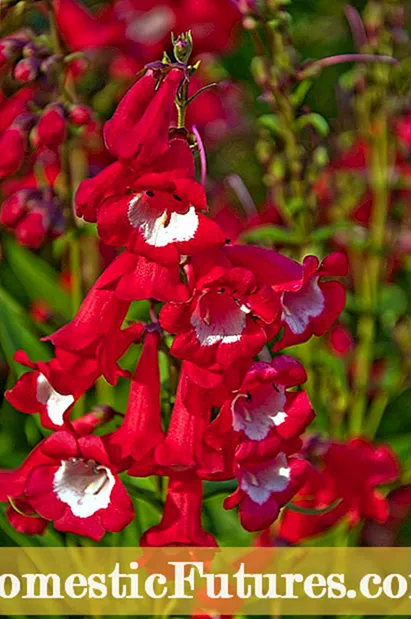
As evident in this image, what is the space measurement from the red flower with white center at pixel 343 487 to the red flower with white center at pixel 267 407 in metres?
0.32

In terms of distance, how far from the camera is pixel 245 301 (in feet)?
3.10

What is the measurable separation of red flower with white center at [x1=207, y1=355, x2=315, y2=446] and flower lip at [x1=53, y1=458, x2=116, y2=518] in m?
0.15

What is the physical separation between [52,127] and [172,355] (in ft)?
1.40

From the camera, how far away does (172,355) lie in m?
0.98

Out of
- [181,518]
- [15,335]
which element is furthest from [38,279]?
[181,518]

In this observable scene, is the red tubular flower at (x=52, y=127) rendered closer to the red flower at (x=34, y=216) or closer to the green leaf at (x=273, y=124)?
the red flower at (x=34, y=216)

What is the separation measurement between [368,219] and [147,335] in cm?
114

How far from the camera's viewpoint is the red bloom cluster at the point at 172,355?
909mm

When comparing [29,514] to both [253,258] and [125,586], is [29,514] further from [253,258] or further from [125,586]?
[253,258]

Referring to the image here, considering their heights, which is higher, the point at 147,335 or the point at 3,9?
the point at 3,9

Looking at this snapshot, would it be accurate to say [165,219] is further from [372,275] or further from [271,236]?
[372,275]

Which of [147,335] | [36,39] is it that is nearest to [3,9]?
[36,39]

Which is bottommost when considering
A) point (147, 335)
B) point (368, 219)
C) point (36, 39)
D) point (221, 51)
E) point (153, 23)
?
point (368, 219)

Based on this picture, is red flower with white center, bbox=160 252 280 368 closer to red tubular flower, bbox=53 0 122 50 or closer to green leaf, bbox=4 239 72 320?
green leaf, bbox=4 239 72 320
